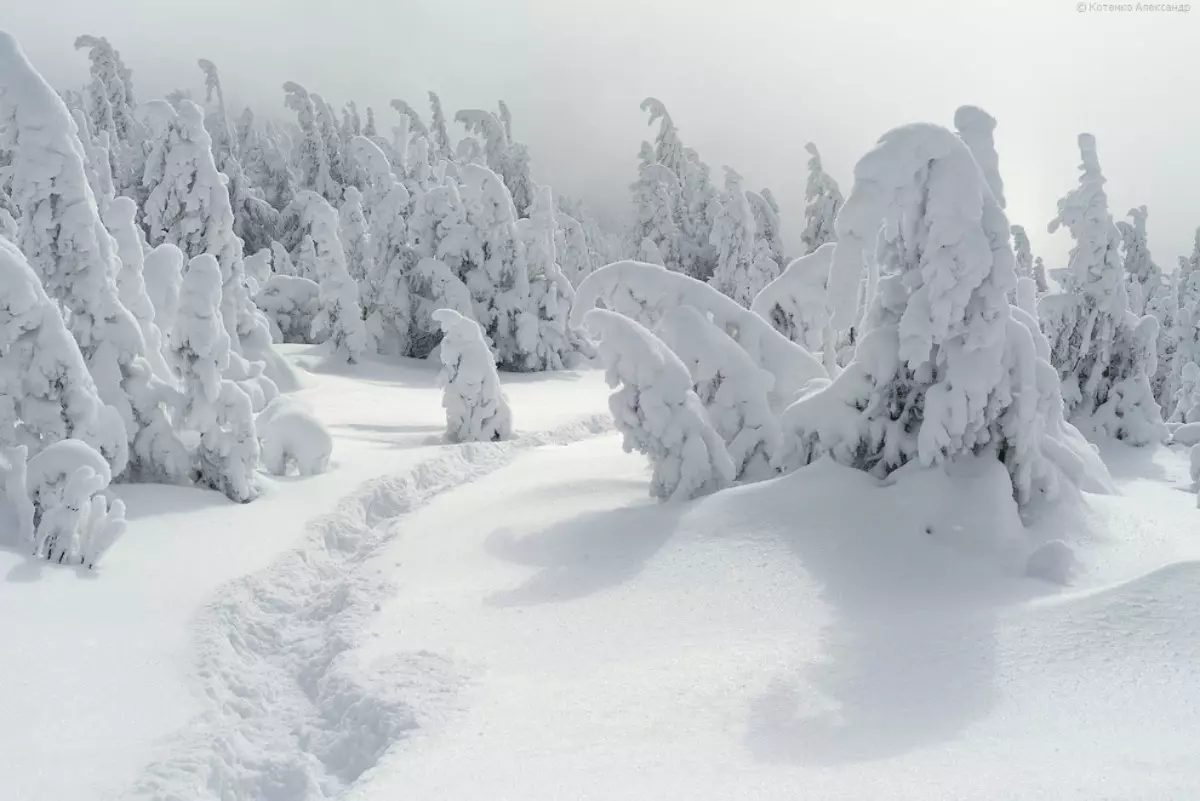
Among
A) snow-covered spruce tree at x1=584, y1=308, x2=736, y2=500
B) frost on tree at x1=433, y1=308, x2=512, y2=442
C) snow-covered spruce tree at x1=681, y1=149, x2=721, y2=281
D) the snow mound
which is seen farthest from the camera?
snow-covered spruce tree at x1=681, y1=149, x2=721, y2=281

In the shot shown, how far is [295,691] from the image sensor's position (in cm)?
668

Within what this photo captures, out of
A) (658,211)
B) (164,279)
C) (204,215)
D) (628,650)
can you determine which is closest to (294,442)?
(164,279)

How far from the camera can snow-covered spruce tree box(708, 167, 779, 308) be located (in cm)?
3884

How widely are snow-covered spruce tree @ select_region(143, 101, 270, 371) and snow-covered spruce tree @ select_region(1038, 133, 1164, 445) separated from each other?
1903 centimetres

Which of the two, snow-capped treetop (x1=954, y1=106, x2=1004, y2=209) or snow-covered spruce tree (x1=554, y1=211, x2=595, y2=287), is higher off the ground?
snow-capped treetop (x1=954, y1=106, x2=1004, y2=209)

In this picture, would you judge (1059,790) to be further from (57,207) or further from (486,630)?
(57,207)

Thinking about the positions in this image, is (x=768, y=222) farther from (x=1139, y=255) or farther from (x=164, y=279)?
(x=164, y=279)

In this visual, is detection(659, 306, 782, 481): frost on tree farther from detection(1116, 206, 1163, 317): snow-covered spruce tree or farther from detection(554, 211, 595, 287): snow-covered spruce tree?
detection(1116, 206, 1163, 317): snow-covered spruce tree

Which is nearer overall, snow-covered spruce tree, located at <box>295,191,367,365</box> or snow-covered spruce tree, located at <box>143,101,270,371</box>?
snow-covered spruce tree, located at <box>143,101,270,371</box>

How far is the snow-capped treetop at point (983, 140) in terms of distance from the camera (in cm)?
863

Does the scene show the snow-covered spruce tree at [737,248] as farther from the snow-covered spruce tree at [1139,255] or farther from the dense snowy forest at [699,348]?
the dense snowy forest at [699,348]

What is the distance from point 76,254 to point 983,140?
1053 cm

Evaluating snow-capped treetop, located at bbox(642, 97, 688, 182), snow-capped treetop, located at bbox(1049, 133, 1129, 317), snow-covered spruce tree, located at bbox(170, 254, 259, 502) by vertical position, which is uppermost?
snow-capped treetop, located at bbox(642, 97, 688, 182)

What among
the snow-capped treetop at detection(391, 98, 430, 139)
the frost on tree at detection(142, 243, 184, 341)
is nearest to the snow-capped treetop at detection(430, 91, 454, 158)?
the snow-capped treetop at detection(391, 98, 430, 139)
